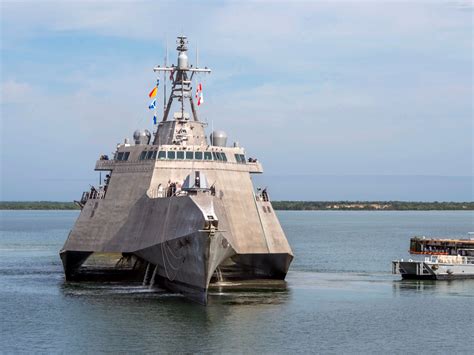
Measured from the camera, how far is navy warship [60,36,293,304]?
4456 centimetres

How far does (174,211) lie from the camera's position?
4469 centimetres

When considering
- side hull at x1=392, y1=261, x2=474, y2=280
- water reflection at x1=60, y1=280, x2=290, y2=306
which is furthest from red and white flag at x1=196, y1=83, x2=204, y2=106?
side hull at x1=392, y1=261, x2=474, y2=280

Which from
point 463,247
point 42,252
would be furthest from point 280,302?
point 42,252

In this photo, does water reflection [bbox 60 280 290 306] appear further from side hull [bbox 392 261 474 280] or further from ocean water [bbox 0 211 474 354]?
side hull [bbox 392 261 474 280]

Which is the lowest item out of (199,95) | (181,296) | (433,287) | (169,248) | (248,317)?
(248,317)

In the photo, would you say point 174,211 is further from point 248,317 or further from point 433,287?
point 433,287

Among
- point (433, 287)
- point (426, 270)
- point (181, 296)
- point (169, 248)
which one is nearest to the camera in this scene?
point (169, 248)

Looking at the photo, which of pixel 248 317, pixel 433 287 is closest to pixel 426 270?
pixel 433 287

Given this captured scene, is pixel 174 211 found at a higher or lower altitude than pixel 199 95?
lower

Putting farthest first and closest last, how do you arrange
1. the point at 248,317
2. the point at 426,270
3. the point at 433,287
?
1. the point at 426,270
2. the point at 433,287
3. the point at 248,317

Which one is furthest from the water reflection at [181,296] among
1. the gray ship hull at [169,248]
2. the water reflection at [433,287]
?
the water reflection at [433,287]

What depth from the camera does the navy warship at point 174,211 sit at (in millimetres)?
44562

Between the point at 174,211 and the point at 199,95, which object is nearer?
the point at 174,211

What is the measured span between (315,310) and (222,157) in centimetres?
1212
